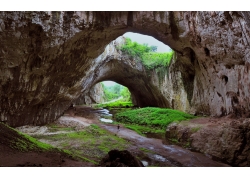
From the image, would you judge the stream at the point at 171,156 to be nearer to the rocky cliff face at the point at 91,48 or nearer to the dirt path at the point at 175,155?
the dirt path at the point at 175,155

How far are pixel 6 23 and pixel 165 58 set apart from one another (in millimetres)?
14680

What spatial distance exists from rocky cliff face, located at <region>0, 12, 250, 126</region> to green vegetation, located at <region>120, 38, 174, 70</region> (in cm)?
728

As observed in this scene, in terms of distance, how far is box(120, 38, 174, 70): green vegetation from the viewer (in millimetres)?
19047

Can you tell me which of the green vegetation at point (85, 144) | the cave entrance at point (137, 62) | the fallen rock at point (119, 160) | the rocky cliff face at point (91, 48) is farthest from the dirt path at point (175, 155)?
the cave entrance at point (137, 62)

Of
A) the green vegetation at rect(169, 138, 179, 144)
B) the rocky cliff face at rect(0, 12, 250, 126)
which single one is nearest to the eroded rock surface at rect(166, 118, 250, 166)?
the green vegetation at rect(169, 138, 179, 144)

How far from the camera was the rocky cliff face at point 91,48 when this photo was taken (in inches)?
285

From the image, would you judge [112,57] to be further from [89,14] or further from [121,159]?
[121,159]

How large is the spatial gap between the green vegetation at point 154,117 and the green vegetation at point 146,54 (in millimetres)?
5713

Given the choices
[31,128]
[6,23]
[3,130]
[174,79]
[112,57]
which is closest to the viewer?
[3,130]

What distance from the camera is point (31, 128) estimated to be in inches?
416

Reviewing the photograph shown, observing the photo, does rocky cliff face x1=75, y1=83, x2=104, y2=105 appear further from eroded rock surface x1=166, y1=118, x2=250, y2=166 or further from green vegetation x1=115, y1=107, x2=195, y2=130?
eroded rock surface x1=166, y1=118, x2=250, y2=166

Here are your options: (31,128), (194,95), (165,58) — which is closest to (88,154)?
(31,128)

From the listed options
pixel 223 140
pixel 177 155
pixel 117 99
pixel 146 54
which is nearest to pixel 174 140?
pixel 177 155

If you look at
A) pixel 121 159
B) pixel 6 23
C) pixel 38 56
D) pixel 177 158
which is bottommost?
pixel 177 158
